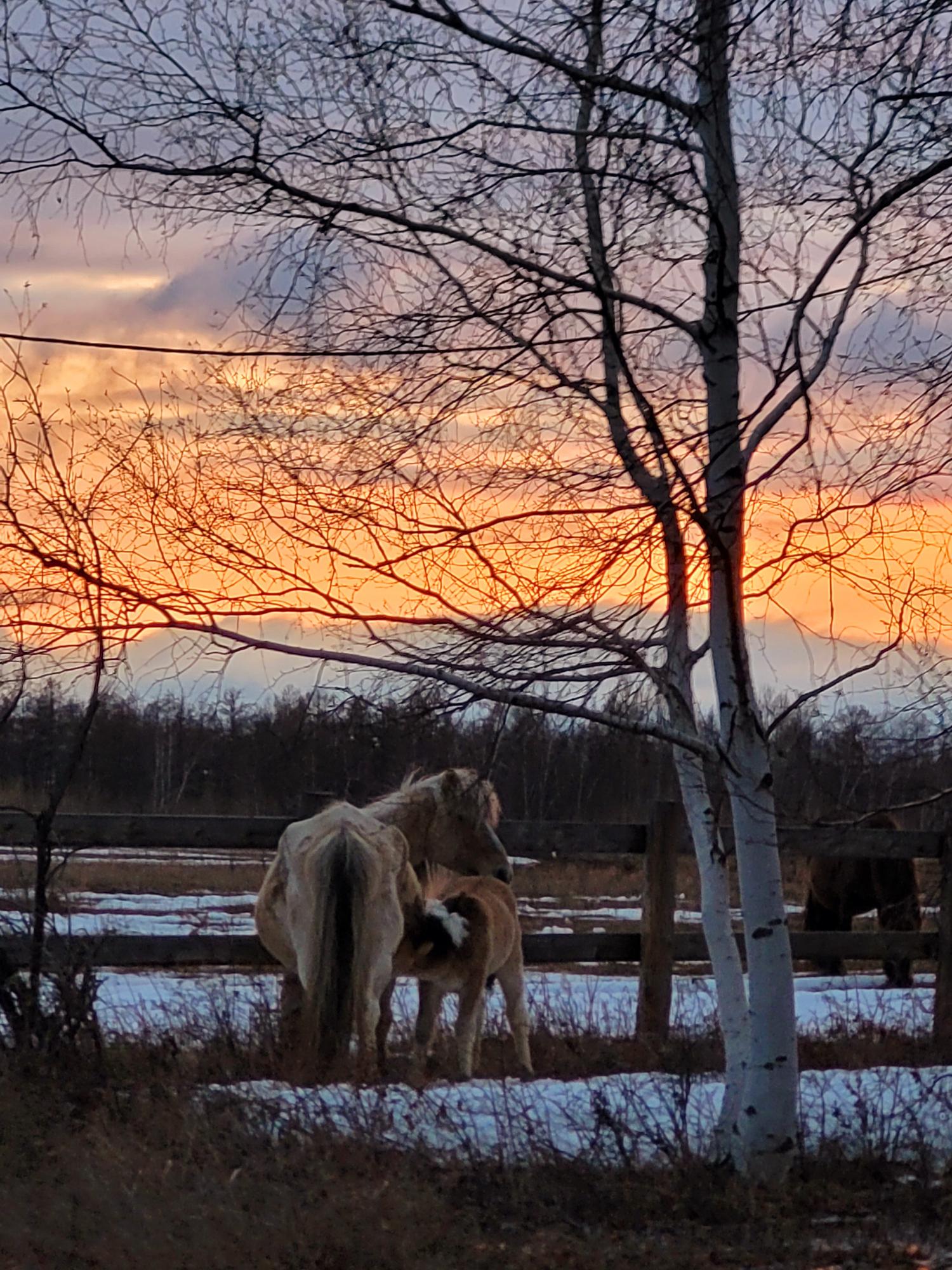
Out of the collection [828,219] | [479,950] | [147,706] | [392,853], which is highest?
[828,219]

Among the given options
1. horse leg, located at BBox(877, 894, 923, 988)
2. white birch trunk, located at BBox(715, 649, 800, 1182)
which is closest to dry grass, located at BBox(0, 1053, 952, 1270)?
white birch trunk, located at BBox(715, 649, 800, 1182)

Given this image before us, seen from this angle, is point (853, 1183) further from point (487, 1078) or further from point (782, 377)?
point (782, 377)

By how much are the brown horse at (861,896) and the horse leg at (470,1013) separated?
6.00m

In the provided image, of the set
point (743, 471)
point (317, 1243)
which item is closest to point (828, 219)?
point (743, 471)

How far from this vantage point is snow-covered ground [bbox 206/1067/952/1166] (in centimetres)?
595

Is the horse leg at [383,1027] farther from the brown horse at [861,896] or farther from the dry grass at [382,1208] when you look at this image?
the brown horse at [861,896]

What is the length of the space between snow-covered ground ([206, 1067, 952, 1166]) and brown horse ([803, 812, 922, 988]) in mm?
6198

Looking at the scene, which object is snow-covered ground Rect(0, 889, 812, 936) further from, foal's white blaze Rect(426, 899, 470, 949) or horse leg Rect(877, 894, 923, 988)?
foal's white blaze Rect(426, 899, 470, 949)

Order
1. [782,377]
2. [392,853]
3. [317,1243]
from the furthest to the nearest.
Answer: [392,853] < [782,377] < [317,1243]

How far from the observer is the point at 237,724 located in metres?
5.68

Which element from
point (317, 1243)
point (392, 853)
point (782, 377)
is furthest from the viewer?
point (392, 853)

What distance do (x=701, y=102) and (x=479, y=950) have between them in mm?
4367

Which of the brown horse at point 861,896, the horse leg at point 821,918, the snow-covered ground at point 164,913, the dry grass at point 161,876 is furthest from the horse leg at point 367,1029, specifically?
the dry grass at point 161,876

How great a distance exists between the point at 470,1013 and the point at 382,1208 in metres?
3.01
